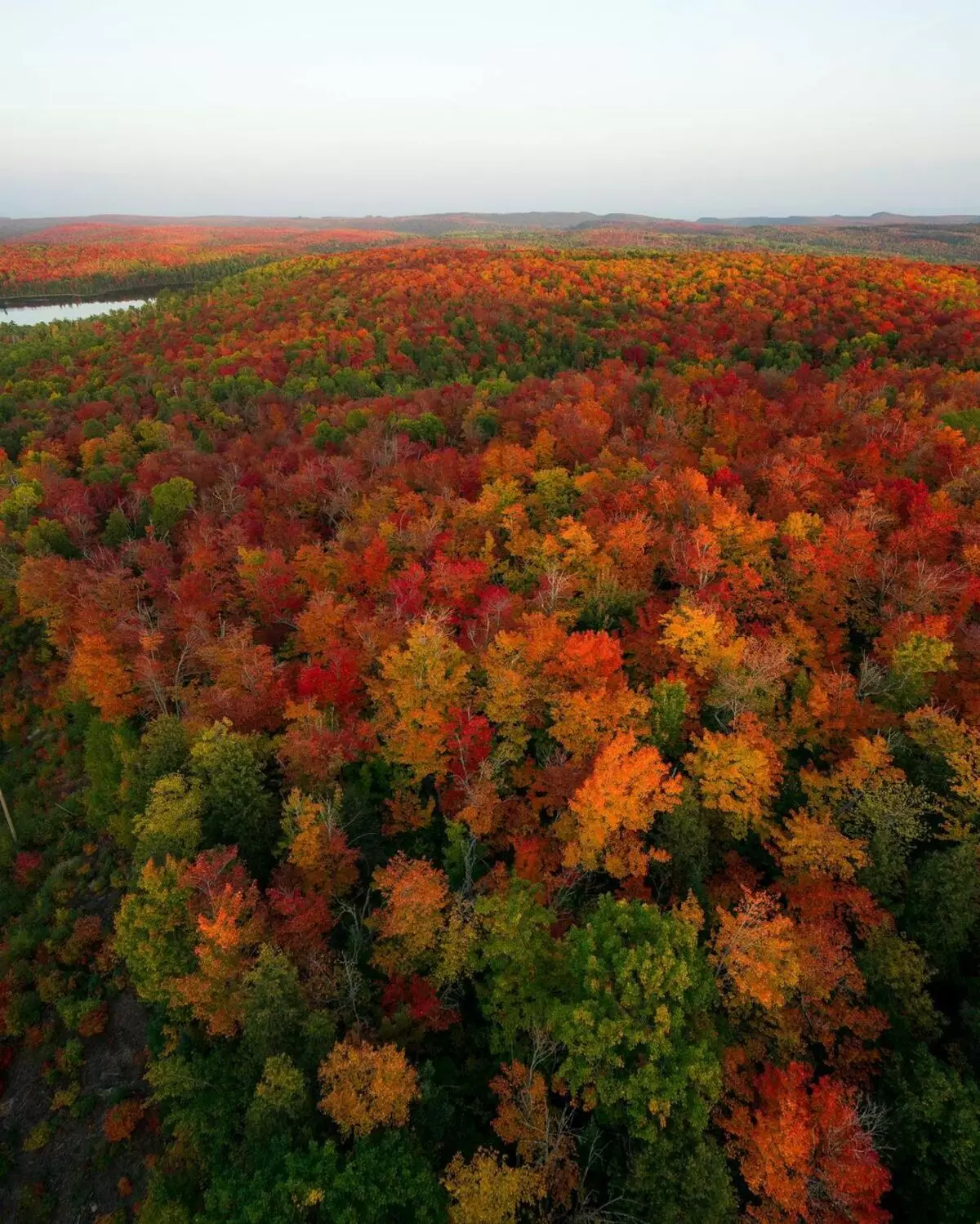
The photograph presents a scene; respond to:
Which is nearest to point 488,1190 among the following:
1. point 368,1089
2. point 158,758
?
point 368,1089

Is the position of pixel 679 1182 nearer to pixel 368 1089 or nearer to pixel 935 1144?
pixel 935 1144

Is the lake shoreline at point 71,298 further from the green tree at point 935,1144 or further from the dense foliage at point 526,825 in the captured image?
the green tree at point 935,1144

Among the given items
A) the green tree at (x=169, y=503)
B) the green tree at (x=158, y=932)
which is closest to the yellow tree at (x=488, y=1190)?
the green tree at (x=158, y=932)

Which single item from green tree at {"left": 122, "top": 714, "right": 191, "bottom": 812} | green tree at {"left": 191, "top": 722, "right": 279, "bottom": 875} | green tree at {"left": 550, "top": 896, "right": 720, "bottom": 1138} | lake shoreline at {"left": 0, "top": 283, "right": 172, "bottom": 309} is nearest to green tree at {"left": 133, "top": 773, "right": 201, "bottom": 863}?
green tree at {"left": 191, "top": 722, "right": 279, "bottom": 875}

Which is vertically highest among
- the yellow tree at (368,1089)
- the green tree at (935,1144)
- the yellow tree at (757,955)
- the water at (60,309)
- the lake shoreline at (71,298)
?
the lake shoreline at (71,298)

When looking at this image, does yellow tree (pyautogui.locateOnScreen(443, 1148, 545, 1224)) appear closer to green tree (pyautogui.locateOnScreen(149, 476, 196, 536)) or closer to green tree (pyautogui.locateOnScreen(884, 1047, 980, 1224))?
green tree (pyautogui.locateOnScreen(884, 1047, 980, 1224))
